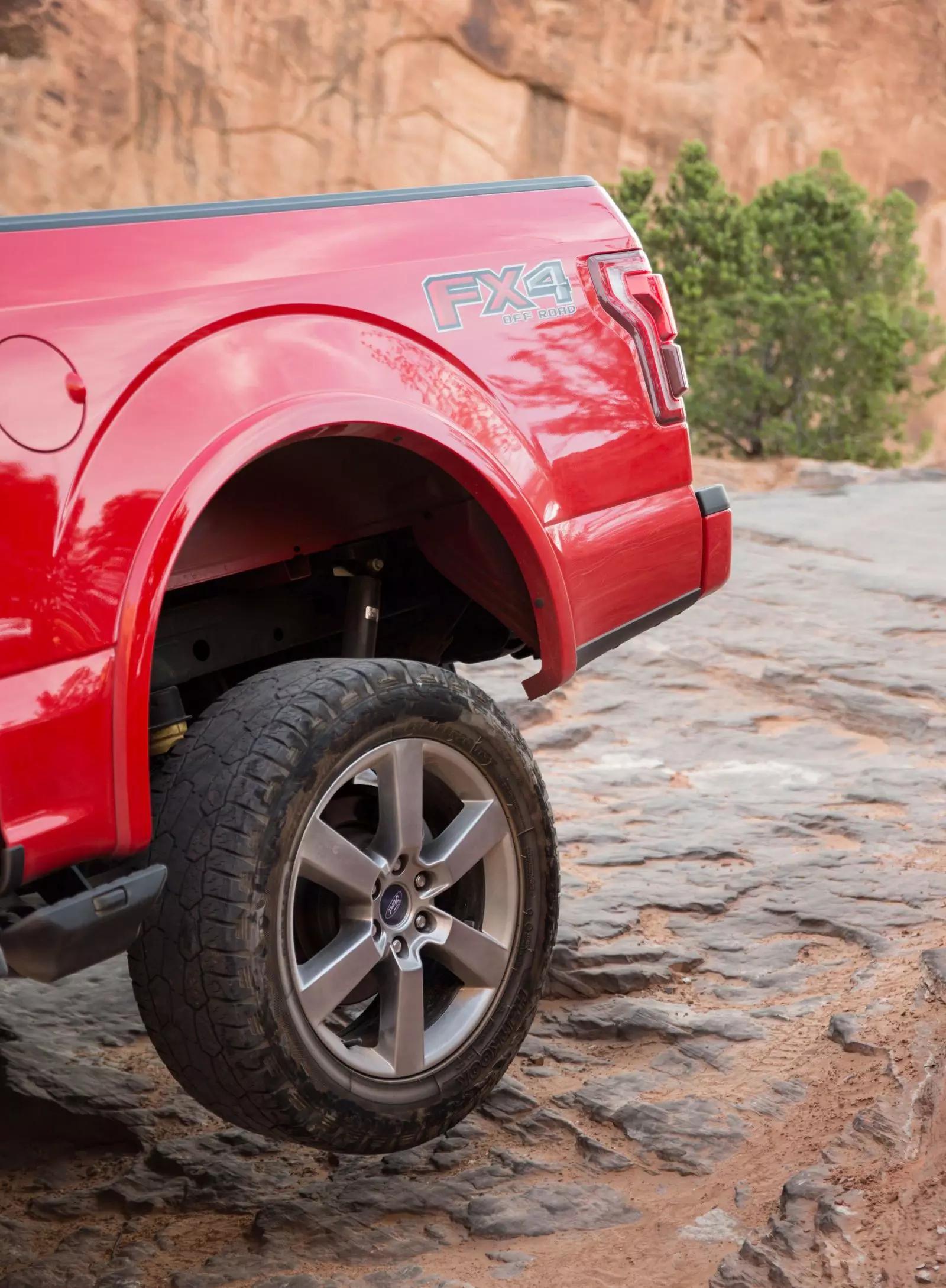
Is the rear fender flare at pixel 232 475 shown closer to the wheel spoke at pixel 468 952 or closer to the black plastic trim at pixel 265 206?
the black plastic trim at pixel 265 206

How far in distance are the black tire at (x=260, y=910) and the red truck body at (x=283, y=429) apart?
174mm

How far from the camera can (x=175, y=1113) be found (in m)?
2.79

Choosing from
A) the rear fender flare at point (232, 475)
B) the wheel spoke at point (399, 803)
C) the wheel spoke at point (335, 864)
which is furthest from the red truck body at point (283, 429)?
the wheel spoke at point (399, 803)

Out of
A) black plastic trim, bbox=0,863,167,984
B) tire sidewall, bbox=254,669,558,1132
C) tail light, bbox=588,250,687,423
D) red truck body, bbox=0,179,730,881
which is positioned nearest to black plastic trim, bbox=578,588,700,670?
red truck body, bbox=0,179,730,881

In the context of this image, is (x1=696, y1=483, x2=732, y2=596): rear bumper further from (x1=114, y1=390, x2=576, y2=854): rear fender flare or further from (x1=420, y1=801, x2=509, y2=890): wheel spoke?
(x1=420, y1=801, x2=509, y2=890): wheel spoke

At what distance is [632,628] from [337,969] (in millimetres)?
1063

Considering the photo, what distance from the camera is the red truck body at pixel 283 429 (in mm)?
1935

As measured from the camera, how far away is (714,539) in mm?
3160

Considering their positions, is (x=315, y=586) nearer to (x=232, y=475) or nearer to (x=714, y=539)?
(x=232, y=475)

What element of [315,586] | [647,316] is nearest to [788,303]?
[647,316]

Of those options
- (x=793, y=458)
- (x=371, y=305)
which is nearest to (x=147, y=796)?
(x=371, y=305)

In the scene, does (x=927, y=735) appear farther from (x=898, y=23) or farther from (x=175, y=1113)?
(x=898, y=23)

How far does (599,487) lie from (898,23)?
32029mm

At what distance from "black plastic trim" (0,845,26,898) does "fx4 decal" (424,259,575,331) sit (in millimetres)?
1189
